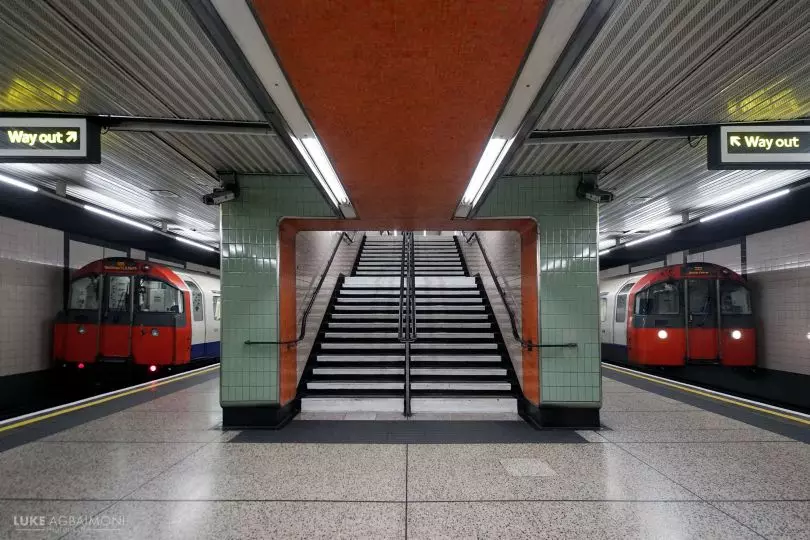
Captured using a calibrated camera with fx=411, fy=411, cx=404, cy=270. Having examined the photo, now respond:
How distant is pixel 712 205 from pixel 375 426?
679cm

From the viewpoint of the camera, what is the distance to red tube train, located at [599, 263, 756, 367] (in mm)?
8086

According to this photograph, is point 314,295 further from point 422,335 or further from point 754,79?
point 754,79

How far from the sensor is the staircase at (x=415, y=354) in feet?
18.2

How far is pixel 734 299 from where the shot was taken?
8250 millimetres

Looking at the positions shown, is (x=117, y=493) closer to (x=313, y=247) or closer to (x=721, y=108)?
(x=313, y=247)

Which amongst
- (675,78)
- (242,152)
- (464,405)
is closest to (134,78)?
(242,152)

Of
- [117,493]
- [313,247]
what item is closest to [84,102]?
[117,493]

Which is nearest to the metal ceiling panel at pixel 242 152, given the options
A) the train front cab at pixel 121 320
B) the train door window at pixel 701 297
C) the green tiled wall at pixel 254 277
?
the green tiled wall at pixel 254 277

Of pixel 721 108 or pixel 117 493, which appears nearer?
pixel 117 493

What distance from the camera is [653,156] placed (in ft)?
15.6

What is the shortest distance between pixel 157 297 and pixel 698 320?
10.9 meters

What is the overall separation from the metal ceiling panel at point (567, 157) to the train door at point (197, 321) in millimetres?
7551

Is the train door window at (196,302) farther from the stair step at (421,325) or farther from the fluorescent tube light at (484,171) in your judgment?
the fluorescent tube light at (484,171)

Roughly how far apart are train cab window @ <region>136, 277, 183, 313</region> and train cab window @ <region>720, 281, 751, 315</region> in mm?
11024
